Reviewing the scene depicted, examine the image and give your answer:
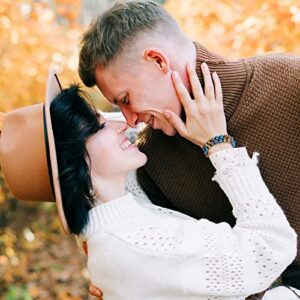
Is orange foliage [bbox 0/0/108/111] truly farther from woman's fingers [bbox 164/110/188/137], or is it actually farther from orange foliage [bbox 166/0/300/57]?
woman's fingers [bbox 164/110/188/137]

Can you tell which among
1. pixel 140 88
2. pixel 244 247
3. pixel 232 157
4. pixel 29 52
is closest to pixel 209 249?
pixel 244 247

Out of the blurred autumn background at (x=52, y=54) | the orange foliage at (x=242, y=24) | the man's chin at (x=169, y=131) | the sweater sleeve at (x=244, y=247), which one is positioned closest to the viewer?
the sweater sleeve at (x=244, y=247)

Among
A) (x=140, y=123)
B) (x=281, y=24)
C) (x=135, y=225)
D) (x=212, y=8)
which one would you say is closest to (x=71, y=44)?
(x=212, y=8)

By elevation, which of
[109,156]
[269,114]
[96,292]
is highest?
[269,114]

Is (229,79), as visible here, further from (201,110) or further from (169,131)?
(169,131)

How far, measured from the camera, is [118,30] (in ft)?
6.70

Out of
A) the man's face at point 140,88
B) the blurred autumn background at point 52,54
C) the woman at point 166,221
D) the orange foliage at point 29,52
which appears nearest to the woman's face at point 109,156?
the woman at point 166,221

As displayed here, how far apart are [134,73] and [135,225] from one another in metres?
0.45

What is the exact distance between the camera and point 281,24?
371 cm

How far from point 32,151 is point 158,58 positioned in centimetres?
47

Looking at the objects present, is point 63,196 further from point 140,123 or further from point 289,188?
point 289,188

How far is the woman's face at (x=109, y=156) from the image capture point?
82.3 inches

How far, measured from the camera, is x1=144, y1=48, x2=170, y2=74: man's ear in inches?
80.1

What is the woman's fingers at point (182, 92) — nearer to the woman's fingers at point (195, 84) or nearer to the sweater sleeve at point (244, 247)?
the woman's fingers at point (195, 84)
